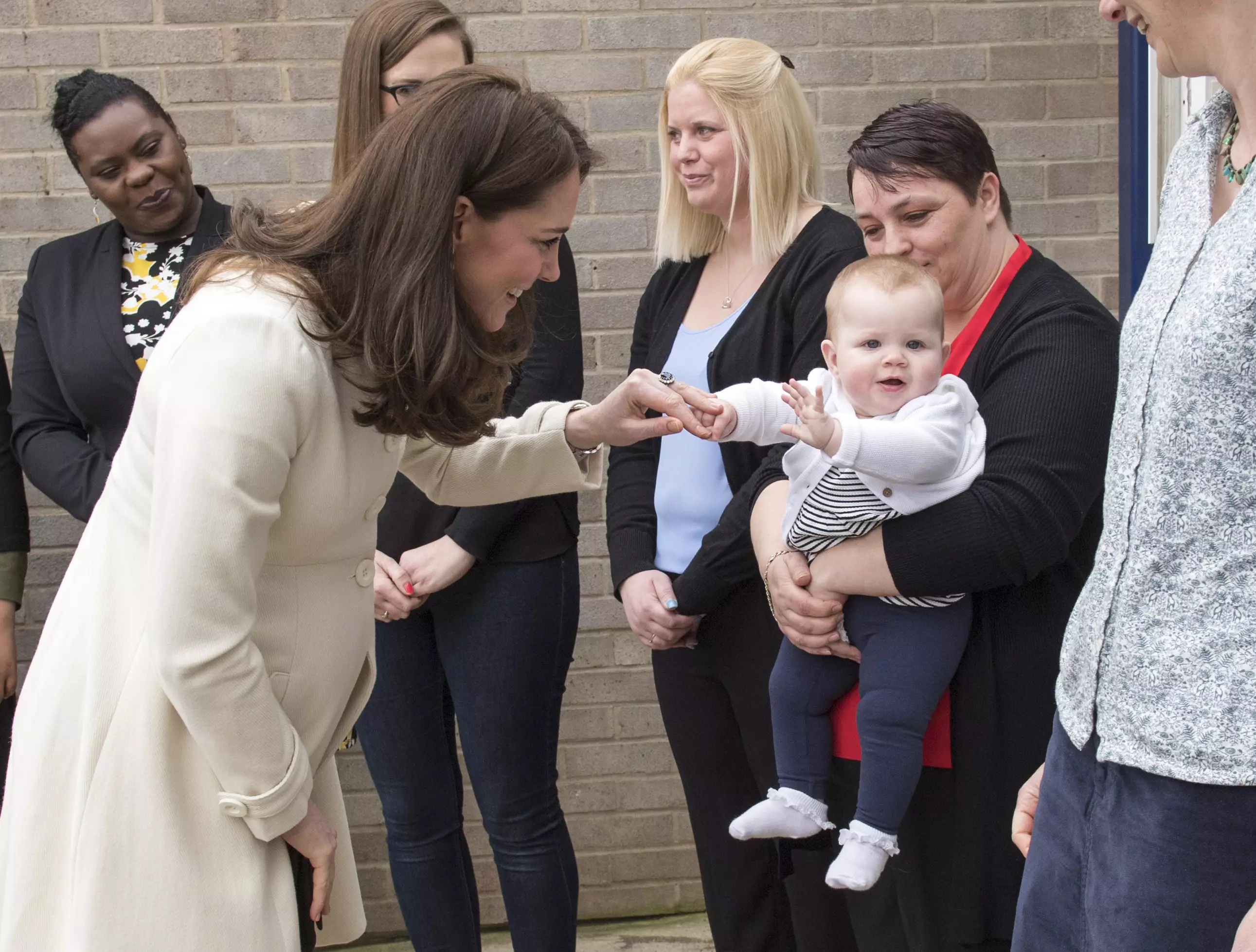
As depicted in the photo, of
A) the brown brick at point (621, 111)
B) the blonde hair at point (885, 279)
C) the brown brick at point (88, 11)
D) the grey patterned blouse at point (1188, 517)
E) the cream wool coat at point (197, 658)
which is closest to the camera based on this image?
the grey patterned blouse at point (1188, 517)

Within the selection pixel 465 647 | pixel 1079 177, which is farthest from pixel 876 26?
pixel 465 647

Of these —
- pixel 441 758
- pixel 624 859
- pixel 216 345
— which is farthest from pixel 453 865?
pixel 216 345

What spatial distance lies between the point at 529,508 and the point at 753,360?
0.62 metres

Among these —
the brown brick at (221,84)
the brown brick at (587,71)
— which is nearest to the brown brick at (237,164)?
the brown brick at (221,84)

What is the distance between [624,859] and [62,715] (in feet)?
8.43

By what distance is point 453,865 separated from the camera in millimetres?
2873

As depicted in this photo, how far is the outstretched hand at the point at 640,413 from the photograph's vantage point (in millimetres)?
2137

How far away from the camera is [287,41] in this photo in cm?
354

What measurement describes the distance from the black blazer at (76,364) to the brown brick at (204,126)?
564 millimetres

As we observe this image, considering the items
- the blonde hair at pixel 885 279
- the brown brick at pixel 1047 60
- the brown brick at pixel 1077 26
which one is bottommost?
the blonde hair at pixel 885 279

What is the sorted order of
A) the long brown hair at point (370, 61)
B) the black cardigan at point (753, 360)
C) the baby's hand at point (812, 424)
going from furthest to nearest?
the long brown hair at point (370, 61), the black cardigan at point (753, 360), the baby's hand at point (812, 424)

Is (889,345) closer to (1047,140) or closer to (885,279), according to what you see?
(885,279)

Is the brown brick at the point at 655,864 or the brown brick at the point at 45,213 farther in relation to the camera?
the brown brick at the point at 655,864

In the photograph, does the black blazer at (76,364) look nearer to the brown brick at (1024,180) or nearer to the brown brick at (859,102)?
the brown brick at (859,102)
